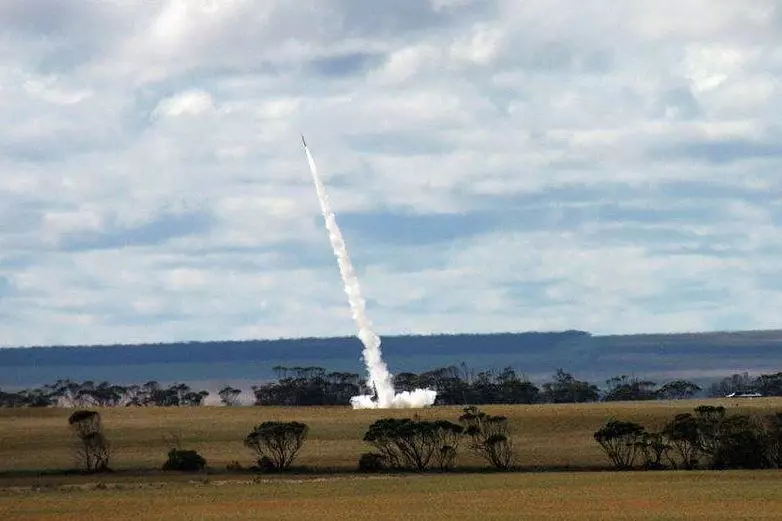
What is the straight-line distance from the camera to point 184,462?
11044 centimetres

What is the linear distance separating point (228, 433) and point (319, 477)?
4074cm

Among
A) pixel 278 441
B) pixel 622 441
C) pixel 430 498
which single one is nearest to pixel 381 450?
pixel 278 441

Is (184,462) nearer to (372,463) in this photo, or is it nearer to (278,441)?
(278,441)

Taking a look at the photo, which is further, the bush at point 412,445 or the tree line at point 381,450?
the bush at point 412,445

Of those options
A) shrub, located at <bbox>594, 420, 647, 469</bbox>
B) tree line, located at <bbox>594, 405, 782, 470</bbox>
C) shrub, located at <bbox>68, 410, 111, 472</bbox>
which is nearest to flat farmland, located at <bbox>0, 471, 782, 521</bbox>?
tree line, located at <bbox>594, 405, 782, 470</bbox>

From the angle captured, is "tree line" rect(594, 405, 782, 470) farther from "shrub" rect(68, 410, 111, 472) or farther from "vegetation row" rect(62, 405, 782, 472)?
"shrub" rect(68, 410, 111, 472)

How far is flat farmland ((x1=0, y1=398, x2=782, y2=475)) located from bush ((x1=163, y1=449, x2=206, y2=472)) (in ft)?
3.88

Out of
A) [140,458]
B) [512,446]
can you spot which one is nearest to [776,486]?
[512,446]

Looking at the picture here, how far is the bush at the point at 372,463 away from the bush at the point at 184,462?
1020 cm

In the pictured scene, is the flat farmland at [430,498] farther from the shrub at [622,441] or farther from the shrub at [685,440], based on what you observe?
the shrub at [622,441]

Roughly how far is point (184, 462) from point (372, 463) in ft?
39.2

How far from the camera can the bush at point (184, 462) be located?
11006 centimetres

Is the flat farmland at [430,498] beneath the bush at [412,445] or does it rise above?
beneath

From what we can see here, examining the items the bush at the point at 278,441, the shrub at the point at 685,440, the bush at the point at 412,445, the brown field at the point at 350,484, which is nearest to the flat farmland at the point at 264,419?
the brown field at the point at 350,484
